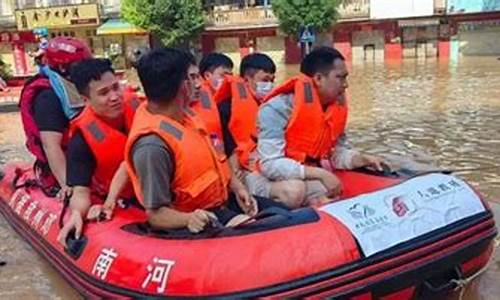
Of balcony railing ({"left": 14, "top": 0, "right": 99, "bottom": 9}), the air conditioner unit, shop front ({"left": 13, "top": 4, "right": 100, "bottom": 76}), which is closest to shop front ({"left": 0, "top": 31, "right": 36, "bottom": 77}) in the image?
shop front ({"left": 13, "top": 4, "right": 100, "bottom": 76})

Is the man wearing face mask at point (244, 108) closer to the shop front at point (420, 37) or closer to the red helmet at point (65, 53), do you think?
the red helmet at point (65, 53)

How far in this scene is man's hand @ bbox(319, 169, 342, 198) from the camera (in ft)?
12.5

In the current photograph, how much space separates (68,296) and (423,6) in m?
24.9

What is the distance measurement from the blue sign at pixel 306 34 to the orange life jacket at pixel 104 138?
19.7 meters

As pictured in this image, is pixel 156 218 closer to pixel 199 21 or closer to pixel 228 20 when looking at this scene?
pixel 199 21

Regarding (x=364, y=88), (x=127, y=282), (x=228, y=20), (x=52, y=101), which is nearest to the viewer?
(x=127, y=282)

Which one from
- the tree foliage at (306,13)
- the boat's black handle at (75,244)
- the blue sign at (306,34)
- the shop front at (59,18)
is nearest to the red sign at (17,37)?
the shop front at (59,18)

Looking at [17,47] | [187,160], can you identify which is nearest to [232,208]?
[187,160]

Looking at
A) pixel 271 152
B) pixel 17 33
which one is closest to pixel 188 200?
pixel 271 152

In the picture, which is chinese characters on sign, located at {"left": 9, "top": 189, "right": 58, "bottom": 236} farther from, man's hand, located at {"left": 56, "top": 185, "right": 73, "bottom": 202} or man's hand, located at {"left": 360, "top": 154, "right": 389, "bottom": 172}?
man's hand, located at {"left": 360, "top": 154, "right": 389, "bottom": 172}

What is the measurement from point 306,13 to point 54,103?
22.1 meters

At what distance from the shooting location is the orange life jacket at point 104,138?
373 cm

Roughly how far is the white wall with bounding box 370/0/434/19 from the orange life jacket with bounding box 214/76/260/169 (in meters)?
23.8

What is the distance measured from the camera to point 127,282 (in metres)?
3.16
